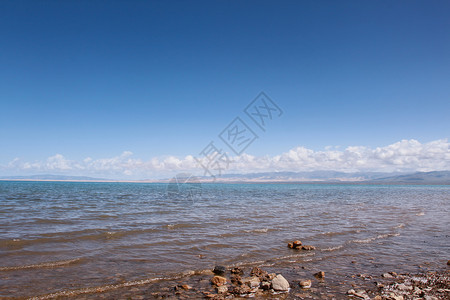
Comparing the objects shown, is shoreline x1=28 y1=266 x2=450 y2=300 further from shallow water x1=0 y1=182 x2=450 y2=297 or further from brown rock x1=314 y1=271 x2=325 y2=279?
shallow water x1=0 y1=182 x2=450 y2=297

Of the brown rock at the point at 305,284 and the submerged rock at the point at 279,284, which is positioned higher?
the submerged rock at the point at 279,284

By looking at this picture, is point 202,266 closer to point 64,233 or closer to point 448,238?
point 64,233

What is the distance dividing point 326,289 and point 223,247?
5221mm

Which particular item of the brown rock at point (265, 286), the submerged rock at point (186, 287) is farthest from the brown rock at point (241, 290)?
the submerged rock at point (186, 287)

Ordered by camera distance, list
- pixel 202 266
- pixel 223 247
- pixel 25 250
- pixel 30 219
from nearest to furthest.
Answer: pixel 202 266
pixel 25 250
pixel 223 247
pixel 30 219

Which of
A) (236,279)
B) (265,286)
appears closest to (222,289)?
(236,279)

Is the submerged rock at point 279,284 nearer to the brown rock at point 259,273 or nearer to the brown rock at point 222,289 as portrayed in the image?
the brown rock at point 259,273

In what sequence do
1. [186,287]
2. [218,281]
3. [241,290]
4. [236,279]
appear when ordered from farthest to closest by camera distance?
[236,279] → [218,281] → [186,287] → [241,290]

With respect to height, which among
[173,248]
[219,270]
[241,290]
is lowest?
[173,248]

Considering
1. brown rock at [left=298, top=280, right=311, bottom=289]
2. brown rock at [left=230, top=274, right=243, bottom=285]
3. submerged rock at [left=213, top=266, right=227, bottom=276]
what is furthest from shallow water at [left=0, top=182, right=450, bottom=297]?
brown rock at [left=230, top=274, right=243, bottom=285]

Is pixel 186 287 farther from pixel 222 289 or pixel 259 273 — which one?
pixel 259 273

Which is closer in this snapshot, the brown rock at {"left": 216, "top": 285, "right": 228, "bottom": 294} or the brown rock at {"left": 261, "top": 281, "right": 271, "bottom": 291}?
the brown rock at {"left": 216, "top": 285, "right": 228, "bottom": 294}

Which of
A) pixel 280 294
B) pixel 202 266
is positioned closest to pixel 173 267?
pixel 202 266

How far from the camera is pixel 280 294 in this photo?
6480 mm
